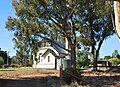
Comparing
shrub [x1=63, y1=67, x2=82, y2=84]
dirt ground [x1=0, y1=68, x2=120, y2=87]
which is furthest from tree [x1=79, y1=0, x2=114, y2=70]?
shrub [x1=63, y1=67, x2=82, y2=84]

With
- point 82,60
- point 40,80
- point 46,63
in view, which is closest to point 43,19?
point 40,80

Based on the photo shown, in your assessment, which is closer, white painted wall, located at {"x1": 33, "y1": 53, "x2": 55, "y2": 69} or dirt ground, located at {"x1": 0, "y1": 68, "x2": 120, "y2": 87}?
dirt ground, located at {"x1": 0, "y1": 68, "x2": 120, "y2": 87}

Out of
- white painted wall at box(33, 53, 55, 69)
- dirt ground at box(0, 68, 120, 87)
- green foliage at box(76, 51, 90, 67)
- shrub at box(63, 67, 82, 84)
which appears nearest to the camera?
dirt ground at box(0, 68, 120, 87)

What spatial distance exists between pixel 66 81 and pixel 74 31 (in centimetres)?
1830

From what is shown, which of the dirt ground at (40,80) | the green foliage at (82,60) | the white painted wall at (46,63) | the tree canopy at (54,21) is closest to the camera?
the dirt ground at (40,80)

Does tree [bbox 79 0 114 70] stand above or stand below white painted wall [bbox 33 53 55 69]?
above

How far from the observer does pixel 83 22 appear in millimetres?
41156

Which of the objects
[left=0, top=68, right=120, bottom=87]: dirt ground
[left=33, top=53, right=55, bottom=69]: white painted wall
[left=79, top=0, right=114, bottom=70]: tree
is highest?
[left=79, top=0, right=114, bottom=70]: tree

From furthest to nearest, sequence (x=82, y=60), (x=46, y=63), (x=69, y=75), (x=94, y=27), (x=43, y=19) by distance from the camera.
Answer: (x=46, y=63)
(x=82, y=60)
(x=94, y=27)
(x=43, y=19)
(x=69, y=75)

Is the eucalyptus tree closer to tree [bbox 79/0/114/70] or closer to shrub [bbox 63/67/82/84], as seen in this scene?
tree [bbox 79/0/114/70]

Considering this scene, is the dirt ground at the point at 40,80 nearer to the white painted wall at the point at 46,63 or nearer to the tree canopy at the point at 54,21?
the tree canopy at the point at 54,21

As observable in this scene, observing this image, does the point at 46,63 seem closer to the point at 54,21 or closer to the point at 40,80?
the point at 54,21

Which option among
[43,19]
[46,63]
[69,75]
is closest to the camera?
[69,75]

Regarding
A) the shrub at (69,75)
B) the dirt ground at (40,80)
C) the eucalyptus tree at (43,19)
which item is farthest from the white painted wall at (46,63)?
the shrub at (69,75)
